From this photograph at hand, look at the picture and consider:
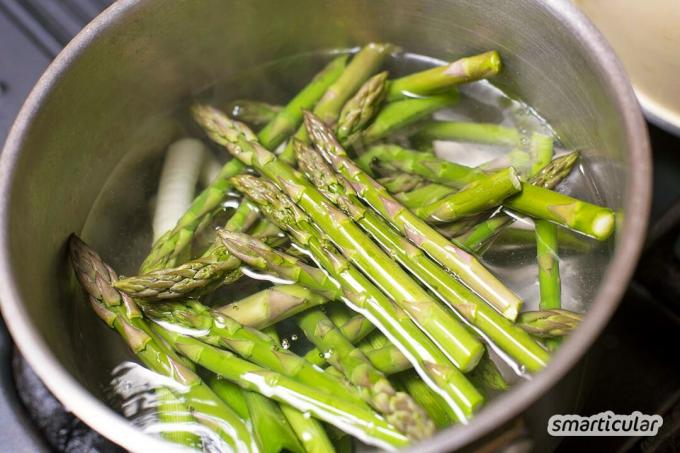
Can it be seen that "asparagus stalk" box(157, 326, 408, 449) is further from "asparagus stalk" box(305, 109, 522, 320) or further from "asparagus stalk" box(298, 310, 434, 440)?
"asparagus stalk" box(305, 109, 522, 320)

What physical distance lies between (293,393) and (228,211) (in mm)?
390

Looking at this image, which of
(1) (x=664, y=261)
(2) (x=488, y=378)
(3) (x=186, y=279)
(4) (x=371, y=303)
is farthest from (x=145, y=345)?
(1) (x=664, y=261)

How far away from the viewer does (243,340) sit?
3.08 feet

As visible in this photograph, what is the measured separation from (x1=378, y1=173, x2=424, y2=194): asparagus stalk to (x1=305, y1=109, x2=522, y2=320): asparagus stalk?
6 cm

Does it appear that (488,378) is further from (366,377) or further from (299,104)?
(299,104)

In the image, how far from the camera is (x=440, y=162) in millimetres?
1133

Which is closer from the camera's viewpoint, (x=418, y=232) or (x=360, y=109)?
(x=418, y=232)

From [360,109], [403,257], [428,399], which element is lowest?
[428,399]

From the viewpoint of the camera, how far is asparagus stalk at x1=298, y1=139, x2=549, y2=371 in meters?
0.88

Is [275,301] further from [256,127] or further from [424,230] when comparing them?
[256,127]

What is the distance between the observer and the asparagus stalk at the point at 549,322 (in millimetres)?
892

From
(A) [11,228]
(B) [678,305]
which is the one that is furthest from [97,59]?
(B) [678,305]

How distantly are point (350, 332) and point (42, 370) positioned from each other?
41cm

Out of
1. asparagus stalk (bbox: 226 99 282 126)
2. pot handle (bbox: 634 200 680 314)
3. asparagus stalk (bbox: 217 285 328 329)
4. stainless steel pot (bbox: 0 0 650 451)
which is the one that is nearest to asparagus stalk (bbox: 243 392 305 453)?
asparagus stalk (bbox: 217 285 328 329)
